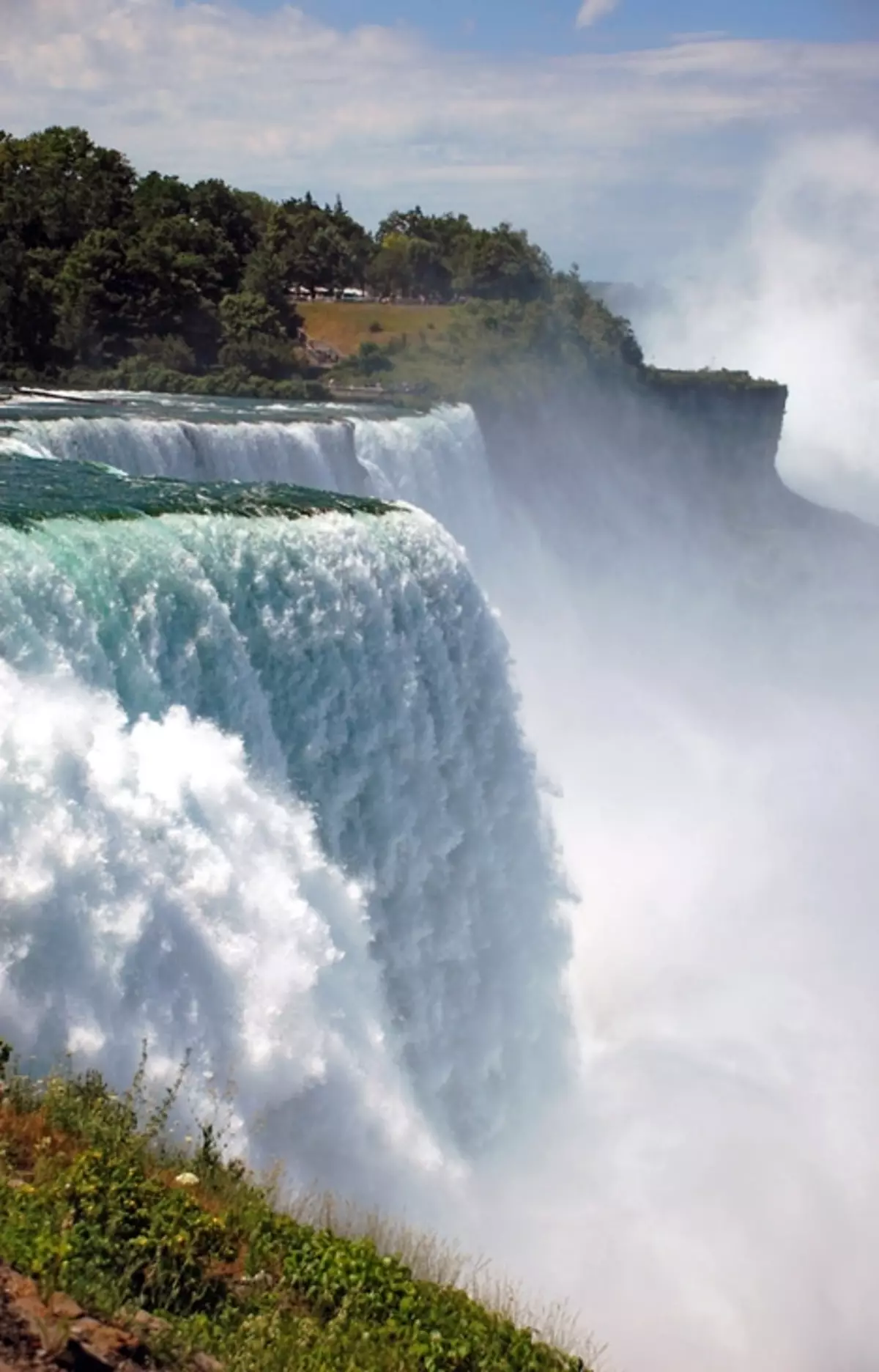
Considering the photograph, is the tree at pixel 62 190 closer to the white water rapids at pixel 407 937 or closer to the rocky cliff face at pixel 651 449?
the rocky cliff face at pixel 651 449

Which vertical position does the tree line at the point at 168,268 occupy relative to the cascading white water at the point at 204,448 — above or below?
above

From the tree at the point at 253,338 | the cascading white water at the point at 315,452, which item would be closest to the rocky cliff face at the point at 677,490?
the cascading white water at the point at 315,452

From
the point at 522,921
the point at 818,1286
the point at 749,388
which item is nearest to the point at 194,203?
the point at 749,388

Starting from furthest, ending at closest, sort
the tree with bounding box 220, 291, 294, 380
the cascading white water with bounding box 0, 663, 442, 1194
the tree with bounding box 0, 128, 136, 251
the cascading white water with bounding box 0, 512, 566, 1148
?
the tree with bounding box 0, 128, 136, 251 < the tree with bounding box 220, 291, 294, 380 < the cascading white water with bounding box 0, 512, 566, 1148 < the cascading white water with bounding box 0, 663, 442, 1194

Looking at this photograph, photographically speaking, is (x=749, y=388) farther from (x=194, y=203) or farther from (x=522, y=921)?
(x=522, y=921)

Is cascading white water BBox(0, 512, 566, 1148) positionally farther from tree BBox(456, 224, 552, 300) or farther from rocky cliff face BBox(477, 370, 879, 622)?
tree BBox(456, 224, 552, 300)

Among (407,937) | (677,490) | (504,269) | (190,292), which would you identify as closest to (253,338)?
(190,292)

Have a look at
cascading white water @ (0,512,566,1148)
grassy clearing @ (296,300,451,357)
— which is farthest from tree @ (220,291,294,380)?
cascading white water @ (0,512,566,1148)
